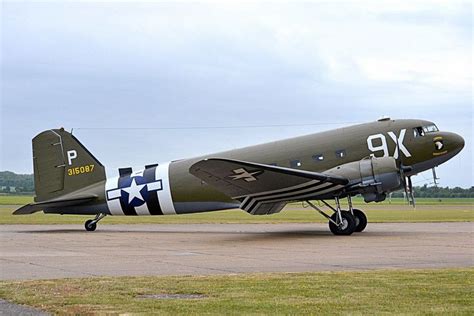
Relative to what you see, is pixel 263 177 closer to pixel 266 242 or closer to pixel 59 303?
pixel 266 242

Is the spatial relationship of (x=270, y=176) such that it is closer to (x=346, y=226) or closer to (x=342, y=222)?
(x=342, y=222)

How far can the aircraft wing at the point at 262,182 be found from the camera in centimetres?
2416

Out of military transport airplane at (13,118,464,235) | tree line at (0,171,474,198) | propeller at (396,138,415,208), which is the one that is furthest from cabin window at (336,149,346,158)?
tree line at (0,171,474,198)

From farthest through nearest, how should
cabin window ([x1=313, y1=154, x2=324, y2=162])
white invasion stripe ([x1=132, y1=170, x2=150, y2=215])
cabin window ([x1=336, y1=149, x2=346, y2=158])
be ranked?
1. white invasion stripe ([x1=132, y1=170, x2=150, y2=215])
2. cabin window ([x1=313, y1=154, x2=324, y2=162])
3. cabin window ([x1=336, y1=149, x2=346, y2=158])

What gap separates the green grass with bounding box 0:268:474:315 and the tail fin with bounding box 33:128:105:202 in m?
18.4

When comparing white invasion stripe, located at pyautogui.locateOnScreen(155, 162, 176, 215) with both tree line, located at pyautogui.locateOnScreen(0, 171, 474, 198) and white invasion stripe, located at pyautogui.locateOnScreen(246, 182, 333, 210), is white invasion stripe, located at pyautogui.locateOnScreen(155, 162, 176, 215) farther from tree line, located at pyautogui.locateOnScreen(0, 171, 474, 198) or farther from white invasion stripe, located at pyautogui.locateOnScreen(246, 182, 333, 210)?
tree line, located at pyautogui.locateOnScreen(0, 171, 474, 198)

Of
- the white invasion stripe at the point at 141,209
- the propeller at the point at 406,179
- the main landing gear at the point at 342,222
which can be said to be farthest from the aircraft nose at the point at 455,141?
the white invasion stripe at the point at 141,209

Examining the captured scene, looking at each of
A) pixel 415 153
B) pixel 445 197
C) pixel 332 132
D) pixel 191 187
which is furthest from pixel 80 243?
pixel 445 197

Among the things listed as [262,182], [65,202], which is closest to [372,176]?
[262,182]

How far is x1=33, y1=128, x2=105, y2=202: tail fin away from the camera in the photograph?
1228 inches

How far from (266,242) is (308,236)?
10.1 feet

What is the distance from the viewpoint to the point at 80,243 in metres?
23.4

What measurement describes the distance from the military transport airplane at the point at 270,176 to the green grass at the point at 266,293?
1060cm

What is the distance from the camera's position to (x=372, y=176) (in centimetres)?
2517
